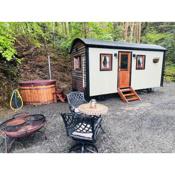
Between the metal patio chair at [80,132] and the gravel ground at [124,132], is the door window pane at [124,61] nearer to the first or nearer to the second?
the gravel ground at [124,132]

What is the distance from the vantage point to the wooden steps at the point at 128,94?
6.44 meters

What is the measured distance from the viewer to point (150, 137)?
339cm

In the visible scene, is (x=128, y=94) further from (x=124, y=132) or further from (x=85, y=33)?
(x=85, y=33)

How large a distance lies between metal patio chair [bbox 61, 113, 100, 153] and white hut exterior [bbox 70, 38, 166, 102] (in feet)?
10.0

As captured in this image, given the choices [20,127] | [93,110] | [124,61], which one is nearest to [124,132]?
[93,110]

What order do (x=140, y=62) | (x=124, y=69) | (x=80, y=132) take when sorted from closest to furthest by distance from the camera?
(x=80, y=132), (x=124, y=69), (x=140, y=62)

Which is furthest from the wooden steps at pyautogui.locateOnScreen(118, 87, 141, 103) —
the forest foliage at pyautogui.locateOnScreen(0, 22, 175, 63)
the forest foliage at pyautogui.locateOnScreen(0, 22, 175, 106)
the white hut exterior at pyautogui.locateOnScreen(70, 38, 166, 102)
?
the forest foliage at pyautogui.locateOnScreen(0, 22, 175, 63)

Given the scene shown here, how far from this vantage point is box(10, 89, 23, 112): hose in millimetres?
5461

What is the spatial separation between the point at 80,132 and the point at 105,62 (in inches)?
153

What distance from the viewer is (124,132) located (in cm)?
365

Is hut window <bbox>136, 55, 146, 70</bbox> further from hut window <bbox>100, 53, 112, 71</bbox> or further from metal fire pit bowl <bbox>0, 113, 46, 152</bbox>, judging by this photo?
metal fire pit bowl <bbox>0, 113, 46, 152</bbox>

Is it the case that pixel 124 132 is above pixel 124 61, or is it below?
below

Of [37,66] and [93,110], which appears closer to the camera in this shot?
[93,110]
